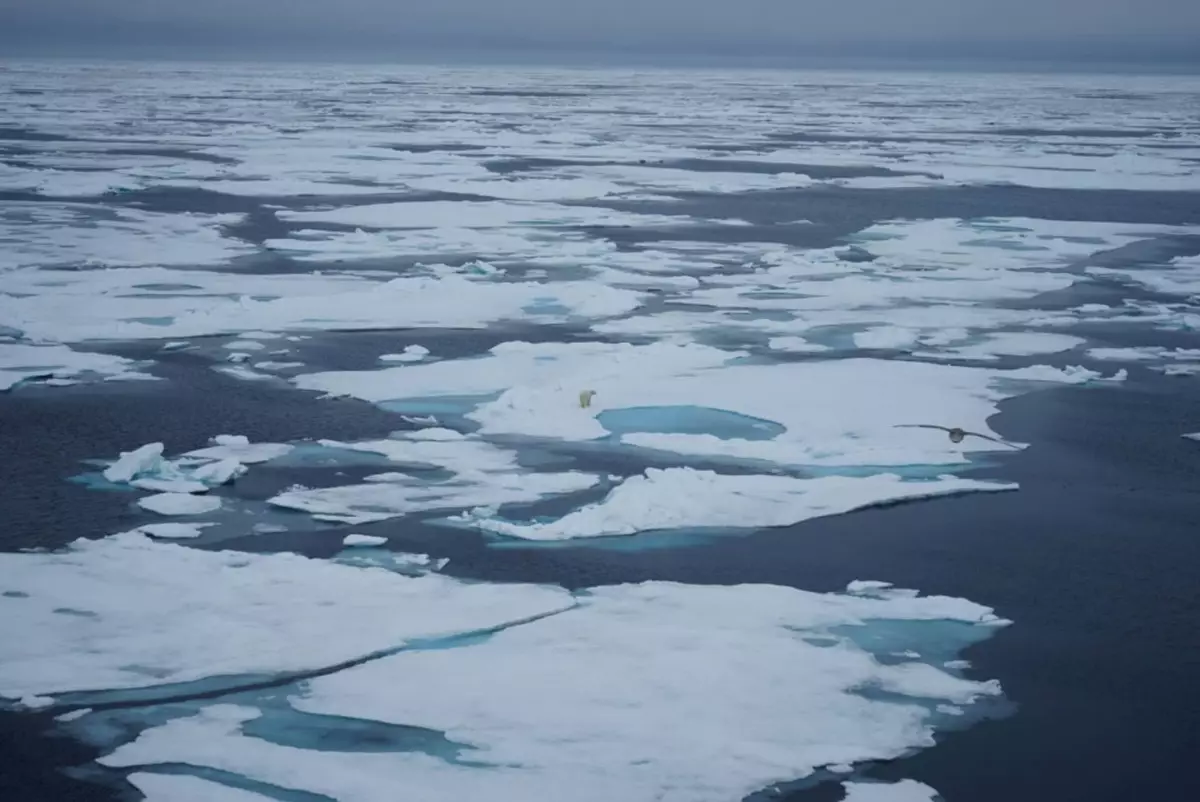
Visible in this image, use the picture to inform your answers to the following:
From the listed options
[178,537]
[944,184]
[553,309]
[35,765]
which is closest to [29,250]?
[553,309]

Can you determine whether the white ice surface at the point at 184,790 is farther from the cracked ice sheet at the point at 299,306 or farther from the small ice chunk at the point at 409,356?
the cracked ice sheet at the point at 299,306

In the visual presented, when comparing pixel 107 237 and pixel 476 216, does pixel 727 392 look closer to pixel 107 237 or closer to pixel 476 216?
pixel 107 237

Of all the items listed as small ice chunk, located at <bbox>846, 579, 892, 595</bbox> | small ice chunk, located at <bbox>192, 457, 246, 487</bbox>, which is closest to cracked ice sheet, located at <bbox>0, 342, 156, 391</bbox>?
small ice chunk, located at <bbox>192, 457, 246, 487</bbox>

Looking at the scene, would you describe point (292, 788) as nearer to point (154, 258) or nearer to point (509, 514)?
point (509, 514)

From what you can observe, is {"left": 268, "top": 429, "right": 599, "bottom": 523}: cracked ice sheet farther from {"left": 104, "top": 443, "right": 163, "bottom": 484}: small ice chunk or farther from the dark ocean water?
{"left": 104, "top": 443, "right": 163, "bottom": 484}: small ice chunk

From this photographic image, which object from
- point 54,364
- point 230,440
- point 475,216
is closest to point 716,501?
point 230,440

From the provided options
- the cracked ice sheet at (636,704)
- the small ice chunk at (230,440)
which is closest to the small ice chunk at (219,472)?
the small ice chunk at (230,440)
